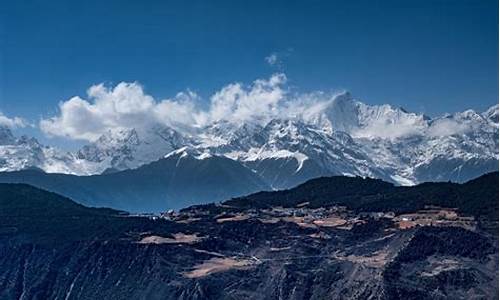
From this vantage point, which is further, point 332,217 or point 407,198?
point 407,198

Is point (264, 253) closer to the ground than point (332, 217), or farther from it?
closer to the ground

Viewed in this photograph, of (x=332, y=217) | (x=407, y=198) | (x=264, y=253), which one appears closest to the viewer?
(x=264, y=253)

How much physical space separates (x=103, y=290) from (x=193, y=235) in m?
24.4

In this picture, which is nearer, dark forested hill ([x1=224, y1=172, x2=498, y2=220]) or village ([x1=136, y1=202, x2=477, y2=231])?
village ([x1=136, y1=202, x2=477, y2=231])

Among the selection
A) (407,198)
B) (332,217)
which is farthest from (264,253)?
(407,198)

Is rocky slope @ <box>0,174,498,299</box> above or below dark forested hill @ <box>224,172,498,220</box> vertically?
below

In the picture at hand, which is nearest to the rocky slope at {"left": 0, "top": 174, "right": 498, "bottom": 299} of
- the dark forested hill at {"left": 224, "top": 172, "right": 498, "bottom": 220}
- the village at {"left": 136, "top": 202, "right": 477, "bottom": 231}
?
the village at {"left": 136, "top": 202, "right": 477, "bottom": 231}

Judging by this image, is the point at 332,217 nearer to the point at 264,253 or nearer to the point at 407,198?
the point at 407,198

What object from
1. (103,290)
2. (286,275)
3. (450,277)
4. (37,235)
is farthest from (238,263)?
(37,235)

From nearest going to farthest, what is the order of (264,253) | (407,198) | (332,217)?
1. (264,253)
2. (332,217)
3. (407,198)

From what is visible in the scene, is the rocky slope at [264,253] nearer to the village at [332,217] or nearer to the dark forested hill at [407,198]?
the village at [332,217]

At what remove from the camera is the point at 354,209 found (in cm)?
17225

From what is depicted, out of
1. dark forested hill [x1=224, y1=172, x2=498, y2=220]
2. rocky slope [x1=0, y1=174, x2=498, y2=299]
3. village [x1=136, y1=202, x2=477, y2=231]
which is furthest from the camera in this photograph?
dark forested hill [x1=224, y1=172, x2=498, y2=220]

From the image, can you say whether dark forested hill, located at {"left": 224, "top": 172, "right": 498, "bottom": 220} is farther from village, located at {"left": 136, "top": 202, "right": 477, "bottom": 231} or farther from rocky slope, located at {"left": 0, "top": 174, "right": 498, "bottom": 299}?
village, located at {"left": 136, "top": 202, "right": 477, "bottom": 231}
